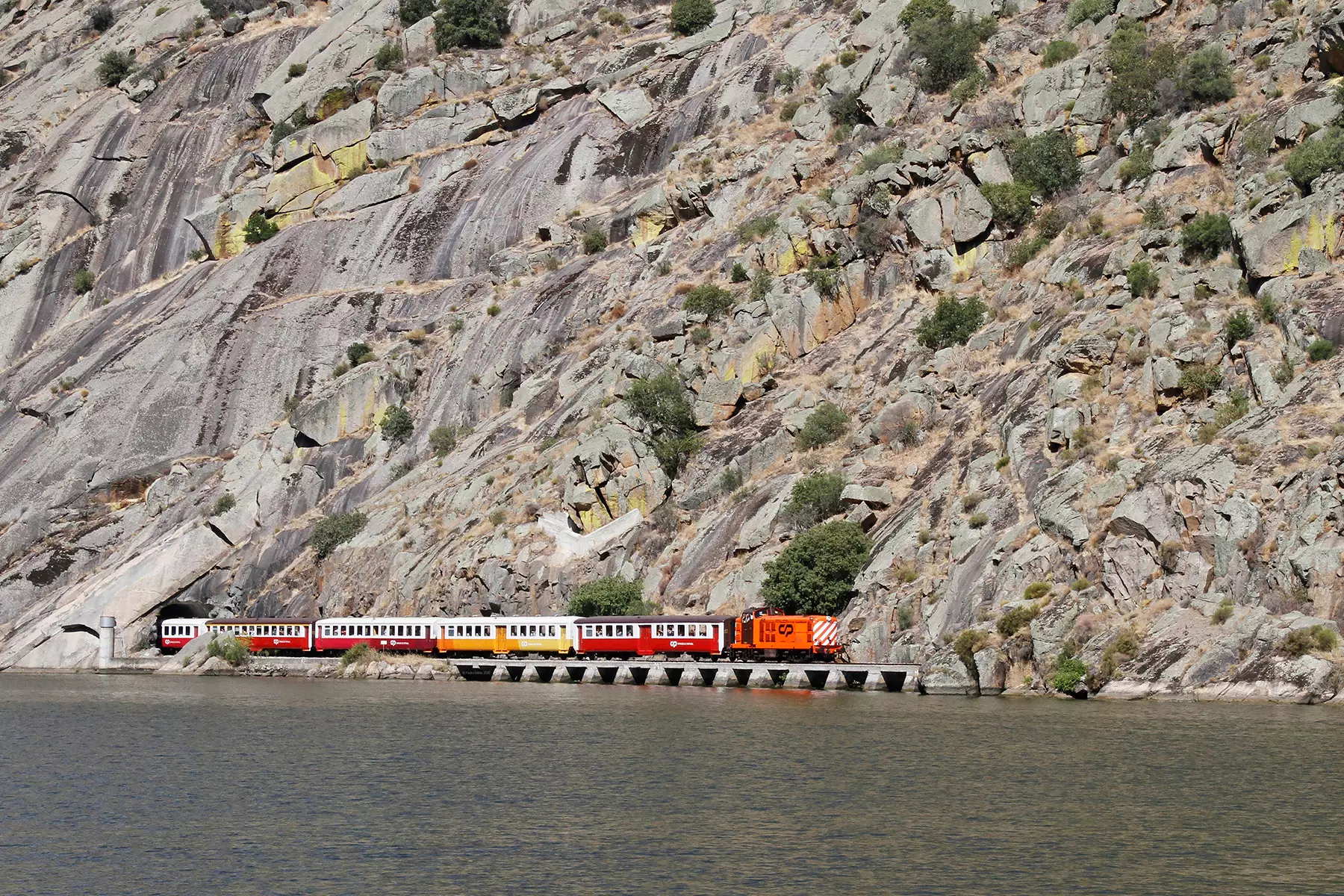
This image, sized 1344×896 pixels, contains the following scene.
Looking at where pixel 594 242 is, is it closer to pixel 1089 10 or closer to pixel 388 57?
pixel 388 57

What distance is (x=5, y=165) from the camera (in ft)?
460

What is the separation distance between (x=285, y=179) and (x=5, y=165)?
35546 mm

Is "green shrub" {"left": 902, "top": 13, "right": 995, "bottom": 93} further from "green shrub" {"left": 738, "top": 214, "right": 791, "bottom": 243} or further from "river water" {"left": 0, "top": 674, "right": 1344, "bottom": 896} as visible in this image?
"river water" {"left": 0, "top": 674, "right": 1344, "bottom": 896}

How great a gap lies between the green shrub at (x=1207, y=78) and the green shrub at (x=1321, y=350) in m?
23.8

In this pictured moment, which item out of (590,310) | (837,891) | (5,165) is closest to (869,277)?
(590,310)

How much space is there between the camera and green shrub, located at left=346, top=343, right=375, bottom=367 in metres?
106

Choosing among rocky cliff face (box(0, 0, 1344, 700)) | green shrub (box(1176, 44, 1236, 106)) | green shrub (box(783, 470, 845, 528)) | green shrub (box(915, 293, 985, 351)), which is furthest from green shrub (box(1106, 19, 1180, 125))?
green shrub (box(783, 470, 845, 528))

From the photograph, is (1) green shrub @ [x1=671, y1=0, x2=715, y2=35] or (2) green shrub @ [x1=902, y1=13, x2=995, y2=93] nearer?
(2) green shrub @ [x1=902, y1=13, x2=995, y2=93]

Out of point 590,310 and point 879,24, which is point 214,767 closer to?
point 590,310

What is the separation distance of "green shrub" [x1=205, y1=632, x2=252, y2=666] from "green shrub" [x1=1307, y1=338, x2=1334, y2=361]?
191 ft

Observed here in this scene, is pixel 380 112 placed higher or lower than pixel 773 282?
higher

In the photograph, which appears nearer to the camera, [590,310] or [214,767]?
[214,767]

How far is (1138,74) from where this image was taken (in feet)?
277

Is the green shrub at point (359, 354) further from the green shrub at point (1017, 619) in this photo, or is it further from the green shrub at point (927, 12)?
the green shrub at point (1017, 619)
